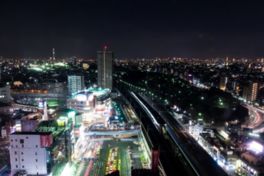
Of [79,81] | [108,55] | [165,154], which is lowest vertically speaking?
[165,154]

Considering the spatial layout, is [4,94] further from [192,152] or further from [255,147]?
[255,147]

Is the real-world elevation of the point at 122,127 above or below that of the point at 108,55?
below

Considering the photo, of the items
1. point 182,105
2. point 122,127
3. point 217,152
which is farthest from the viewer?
point 182,105

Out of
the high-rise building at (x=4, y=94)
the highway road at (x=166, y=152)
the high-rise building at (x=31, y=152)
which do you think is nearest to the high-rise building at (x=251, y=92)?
the highway road at (x=166, y=152)

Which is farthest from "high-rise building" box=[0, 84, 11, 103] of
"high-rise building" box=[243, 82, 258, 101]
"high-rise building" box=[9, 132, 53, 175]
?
"high-rise building" box=[243, 82, 258, 101]

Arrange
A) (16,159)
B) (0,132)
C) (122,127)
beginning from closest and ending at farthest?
1. (16,159)
2. (0,132)
3. (122,127)

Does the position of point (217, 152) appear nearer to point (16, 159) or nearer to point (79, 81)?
point (16, 159)

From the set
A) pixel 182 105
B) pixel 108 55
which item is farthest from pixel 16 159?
pixel 108 55

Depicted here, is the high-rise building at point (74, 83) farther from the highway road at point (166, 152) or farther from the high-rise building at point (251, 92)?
the high-rise building at point (251, 92)
